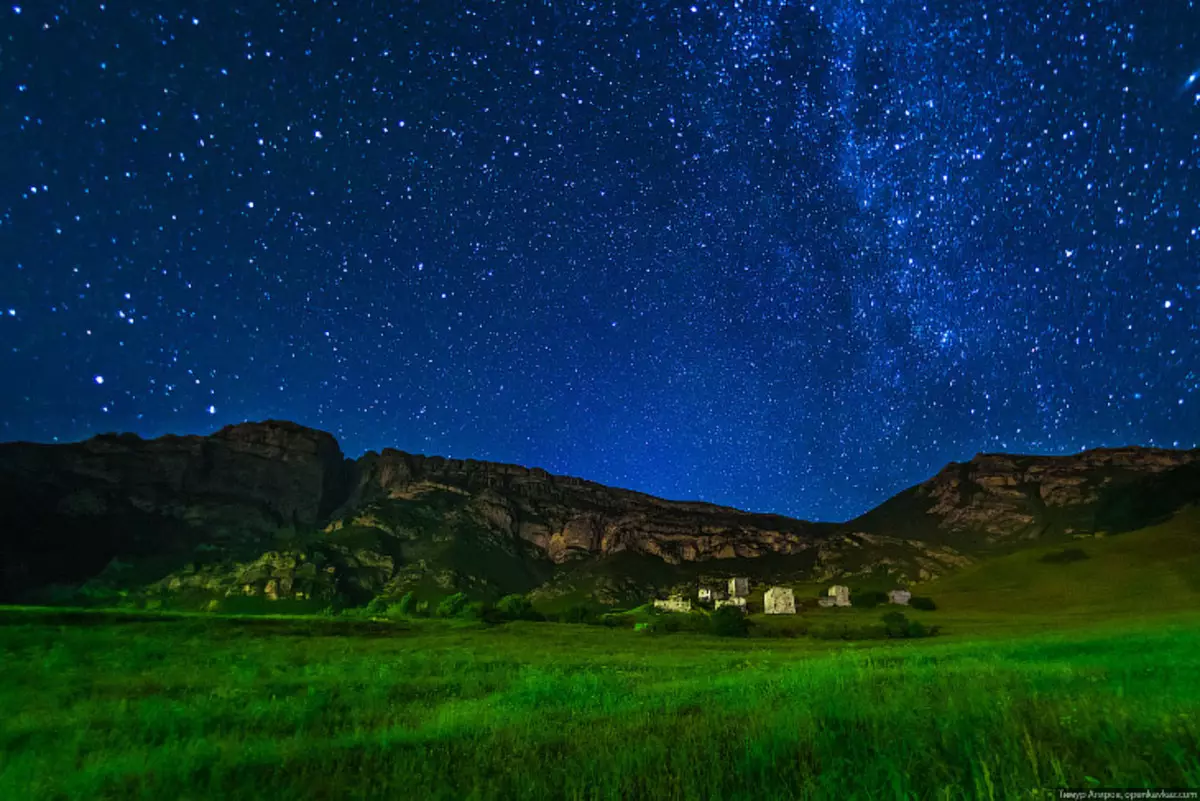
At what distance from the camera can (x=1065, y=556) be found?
112 m

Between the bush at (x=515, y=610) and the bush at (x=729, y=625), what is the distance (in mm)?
29286

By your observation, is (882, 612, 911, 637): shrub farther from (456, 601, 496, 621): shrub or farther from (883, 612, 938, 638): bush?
(456, 601, 496, 621): shrub

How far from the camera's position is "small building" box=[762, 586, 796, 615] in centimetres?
10231

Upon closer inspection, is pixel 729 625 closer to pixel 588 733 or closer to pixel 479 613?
pixel 479 613

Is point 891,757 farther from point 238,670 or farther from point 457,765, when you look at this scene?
point 238,670

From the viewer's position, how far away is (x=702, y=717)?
958 cm

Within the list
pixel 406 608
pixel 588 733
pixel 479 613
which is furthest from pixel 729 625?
pixel 588 733

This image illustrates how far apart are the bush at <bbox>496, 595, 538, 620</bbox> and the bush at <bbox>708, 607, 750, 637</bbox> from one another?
2929 centimetres

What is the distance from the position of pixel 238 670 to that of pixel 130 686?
4.67 metres

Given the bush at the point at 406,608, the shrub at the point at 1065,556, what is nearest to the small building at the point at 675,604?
the bush at the point at 406,608

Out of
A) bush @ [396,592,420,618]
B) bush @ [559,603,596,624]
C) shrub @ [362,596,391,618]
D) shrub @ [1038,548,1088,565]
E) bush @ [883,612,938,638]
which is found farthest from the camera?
shrub @ [1038,548,1088,565]

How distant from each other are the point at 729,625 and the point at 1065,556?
90577mm

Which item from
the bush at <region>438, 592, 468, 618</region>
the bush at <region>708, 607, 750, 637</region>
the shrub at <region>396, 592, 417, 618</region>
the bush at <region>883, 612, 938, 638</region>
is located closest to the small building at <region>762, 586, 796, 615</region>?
the bush at <region>708, 607, 750, 637</region>

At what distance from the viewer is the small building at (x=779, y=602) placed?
4028 inches
